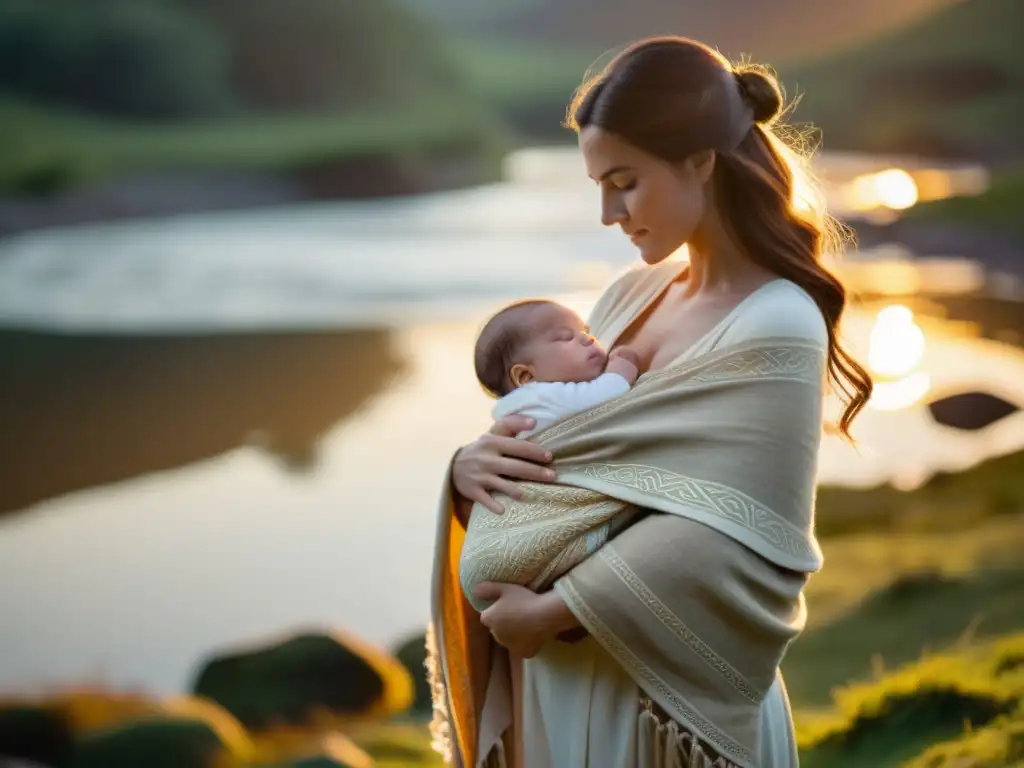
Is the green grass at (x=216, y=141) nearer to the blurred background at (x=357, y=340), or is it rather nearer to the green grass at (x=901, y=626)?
the blurred background at (x=357, y=340)

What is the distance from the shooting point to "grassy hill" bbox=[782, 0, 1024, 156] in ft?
14.7

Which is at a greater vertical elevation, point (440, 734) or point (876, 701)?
point (876, 701)

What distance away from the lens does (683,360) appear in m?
1.21

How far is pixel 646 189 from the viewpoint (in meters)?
1.16

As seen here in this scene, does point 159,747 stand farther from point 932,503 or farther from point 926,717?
point 932,503

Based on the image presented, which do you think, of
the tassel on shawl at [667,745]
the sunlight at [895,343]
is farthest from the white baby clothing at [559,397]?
the sunlight at [895,343]

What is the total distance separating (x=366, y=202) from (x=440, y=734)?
489cm

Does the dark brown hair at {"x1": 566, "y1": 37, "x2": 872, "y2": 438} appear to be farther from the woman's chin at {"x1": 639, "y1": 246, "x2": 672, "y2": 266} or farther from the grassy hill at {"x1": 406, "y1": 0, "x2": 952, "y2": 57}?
the grassy hill at {"x1": 406, "y1": 0, "x2": 952, "y2": 57}

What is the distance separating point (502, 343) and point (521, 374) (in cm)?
4

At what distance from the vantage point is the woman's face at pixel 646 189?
1160mm

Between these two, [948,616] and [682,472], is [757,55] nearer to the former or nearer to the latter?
[948,616]

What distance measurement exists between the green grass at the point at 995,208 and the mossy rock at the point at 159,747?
10.2 ft

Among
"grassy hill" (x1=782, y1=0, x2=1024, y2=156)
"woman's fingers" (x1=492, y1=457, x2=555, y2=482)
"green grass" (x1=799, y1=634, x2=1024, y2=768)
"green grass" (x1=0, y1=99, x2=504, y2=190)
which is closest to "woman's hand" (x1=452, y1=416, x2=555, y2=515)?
"woman's fingers" (x1=492, y1=457, x2=555, y2=482)

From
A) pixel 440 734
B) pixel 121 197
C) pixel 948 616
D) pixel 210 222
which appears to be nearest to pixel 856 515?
pixel 948 616
